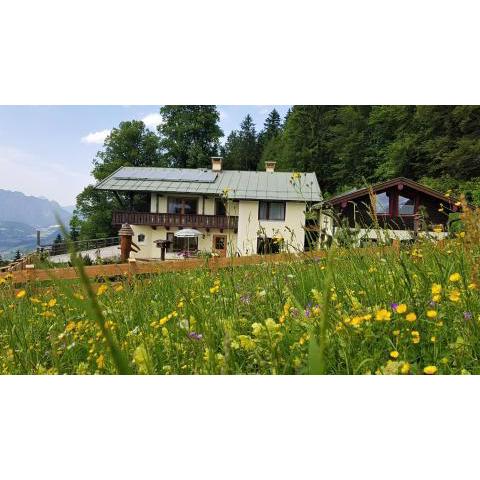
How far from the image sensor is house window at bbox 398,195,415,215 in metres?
2.18

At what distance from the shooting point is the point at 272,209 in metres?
3.21

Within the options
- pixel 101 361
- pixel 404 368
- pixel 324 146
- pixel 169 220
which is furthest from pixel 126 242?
pixel 404 368

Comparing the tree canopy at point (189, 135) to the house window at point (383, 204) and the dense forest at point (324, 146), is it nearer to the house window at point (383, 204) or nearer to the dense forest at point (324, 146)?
the dense forest at point (324, 146)

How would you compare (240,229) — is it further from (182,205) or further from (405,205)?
Result: (405,205)

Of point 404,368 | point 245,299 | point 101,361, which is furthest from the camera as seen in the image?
point 245,299

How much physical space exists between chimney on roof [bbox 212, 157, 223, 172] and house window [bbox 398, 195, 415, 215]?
1.53 m

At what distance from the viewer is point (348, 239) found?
1.74 meters

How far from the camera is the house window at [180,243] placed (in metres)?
3.16

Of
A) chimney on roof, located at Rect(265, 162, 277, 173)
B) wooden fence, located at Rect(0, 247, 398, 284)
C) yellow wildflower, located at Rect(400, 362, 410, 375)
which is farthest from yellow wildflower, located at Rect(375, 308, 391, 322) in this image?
chimney on roof, located at Rect(265, 162, 277, 173)

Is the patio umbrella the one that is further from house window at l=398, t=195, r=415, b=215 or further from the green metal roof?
house window at l=398, t=195, r=415, b=215

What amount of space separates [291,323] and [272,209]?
203cm

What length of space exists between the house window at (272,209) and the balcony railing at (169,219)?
248 millimetres
